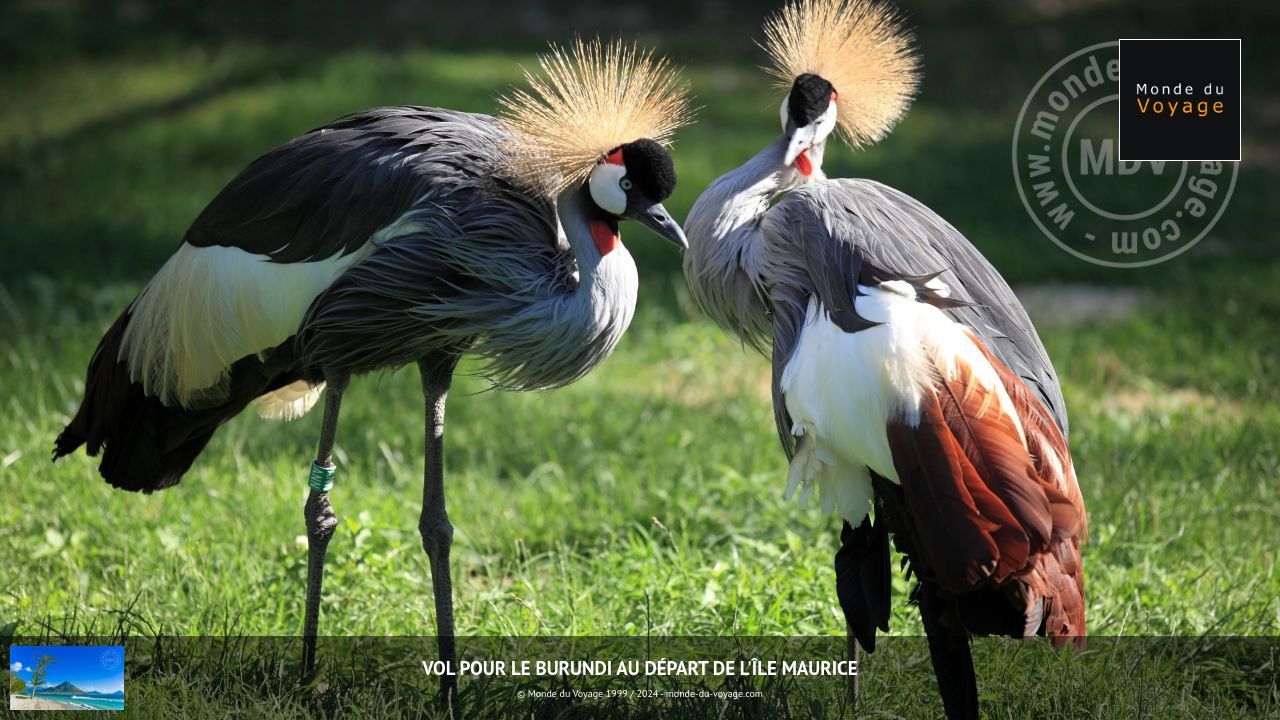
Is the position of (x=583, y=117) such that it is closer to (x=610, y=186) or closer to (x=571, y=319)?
(x=610, y=186)

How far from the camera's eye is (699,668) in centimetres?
222

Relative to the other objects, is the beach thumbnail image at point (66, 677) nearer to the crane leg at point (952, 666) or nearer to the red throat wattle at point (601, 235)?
the red throat wattle at point (601, 235)

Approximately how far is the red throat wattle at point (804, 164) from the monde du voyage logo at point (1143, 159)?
201 cm

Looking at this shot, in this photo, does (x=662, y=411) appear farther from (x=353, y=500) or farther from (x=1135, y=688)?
(x=1135, y=688)

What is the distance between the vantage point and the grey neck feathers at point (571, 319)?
2.08 m

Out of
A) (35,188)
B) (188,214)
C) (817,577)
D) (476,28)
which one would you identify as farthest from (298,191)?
(476,28)

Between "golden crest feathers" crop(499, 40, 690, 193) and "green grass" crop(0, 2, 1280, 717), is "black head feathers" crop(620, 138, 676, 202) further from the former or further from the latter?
"green grass" crop(0, 2, 1280, 717)

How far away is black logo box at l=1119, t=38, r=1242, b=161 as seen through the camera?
161 inches

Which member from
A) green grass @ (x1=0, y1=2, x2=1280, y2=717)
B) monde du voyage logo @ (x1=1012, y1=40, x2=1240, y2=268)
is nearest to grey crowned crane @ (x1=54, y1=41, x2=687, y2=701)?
green grass @ (x1=0, y1=2, x2=1280, y2=717)

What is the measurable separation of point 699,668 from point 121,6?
613cm

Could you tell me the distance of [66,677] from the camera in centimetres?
203

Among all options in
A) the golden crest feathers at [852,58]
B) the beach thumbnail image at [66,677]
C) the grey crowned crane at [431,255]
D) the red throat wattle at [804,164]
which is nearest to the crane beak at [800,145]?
the red throat wattle at [804,164]

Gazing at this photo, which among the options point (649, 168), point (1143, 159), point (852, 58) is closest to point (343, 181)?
point (649, 168)

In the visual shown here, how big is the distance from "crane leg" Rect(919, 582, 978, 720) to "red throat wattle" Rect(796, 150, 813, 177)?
898mm
